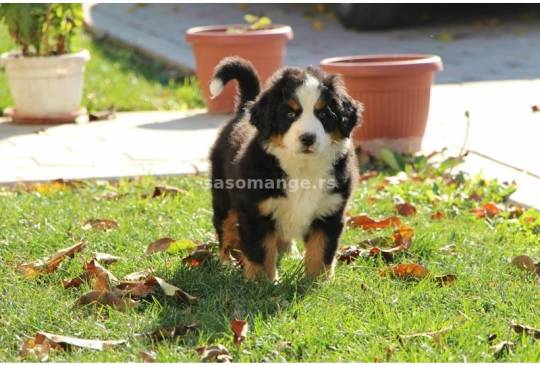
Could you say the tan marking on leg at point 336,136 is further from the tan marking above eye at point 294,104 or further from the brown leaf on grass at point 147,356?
the brown leaf on grass at point 147,356

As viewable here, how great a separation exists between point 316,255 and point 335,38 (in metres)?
8.09

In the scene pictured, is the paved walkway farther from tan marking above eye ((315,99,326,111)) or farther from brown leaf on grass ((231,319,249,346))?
brown leaf on grass ((231,319,249,346))

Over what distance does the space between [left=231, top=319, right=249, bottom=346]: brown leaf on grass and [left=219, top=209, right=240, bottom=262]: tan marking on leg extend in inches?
42.8

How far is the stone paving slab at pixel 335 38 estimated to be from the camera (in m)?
10.2

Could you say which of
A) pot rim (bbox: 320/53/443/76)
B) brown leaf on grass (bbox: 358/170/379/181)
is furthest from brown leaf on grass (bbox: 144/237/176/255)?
pot rim (bbox: 320/53/443/76)

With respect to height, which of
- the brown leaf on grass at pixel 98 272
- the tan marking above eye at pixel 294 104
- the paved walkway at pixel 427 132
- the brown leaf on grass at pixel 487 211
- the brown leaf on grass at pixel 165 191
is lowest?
the paved walkway at pixel 427 132

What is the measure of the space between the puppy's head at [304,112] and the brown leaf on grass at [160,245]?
2.68ft

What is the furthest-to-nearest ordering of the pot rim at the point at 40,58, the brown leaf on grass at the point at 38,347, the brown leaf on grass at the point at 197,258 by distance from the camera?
Result: 1. the pot rim at the point at 40,58
2. the brown leaf on grass at the point at 197,258
3. the brown leaf on grass at the point at 38,347

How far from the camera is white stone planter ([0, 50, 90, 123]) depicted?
26.4 feet

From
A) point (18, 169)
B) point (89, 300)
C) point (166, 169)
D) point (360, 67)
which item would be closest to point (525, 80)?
point (360, 67)

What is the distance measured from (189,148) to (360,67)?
142 cm

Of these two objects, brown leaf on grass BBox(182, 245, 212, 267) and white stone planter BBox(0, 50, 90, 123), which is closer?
brown leaf on grass BBox(182, 245, 212, 267)

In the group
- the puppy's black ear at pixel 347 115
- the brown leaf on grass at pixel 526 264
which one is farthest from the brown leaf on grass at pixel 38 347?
the brown leaf on grass at pixel 526 264

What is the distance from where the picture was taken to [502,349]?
3.23 m
